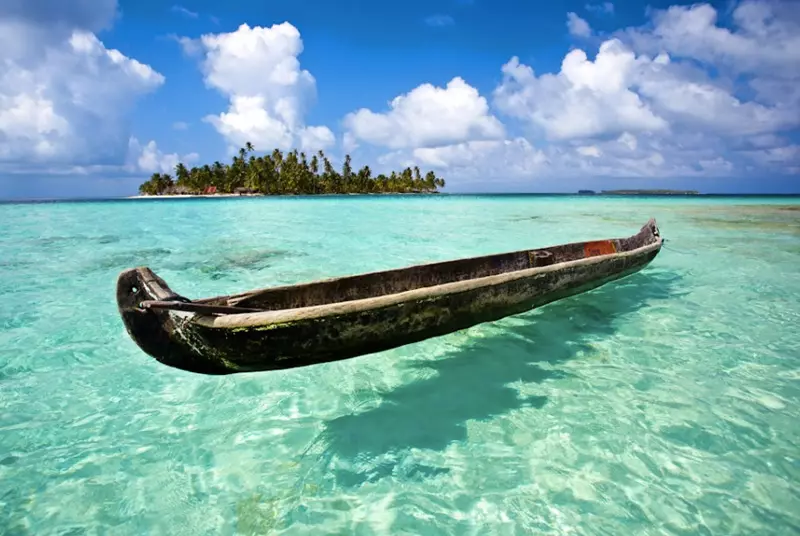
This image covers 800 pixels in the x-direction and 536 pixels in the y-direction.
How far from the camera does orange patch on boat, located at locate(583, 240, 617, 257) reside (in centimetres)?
852

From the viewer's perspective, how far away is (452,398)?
13.3 ft

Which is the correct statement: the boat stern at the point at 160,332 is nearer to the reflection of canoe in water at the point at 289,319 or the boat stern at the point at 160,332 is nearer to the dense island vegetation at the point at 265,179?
the reflection of canoe in water at the point at 289,319

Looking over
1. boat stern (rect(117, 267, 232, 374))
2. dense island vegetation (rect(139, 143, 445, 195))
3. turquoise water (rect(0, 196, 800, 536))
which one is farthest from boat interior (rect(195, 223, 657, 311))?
dense island vegetation (rect(139, 143, 445, 195))

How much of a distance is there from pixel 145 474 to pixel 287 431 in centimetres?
104

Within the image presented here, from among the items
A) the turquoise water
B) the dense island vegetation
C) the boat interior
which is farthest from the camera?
the dense island vegetation

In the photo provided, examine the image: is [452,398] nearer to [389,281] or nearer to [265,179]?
[389,281]

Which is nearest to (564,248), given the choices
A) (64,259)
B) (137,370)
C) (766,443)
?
(766,443)

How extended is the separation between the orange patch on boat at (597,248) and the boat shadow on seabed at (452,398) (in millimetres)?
2085

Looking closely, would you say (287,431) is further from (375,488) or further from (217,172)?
(217,172)

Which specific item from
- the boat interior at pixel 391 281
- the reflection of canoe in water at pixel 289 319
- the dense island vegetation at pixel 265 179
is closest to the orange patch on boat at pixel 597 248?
the boat interior at pixel 391 281

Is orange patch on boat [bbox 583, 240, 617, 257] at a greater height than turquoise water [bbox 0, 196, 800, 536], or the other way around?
orange patch on boat [bbox 583, 240, 617, 257]

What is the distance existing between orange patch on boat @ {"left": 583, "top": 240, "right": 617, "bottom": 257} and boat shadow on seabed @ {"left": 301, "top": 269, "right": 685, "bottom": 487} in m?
2.09

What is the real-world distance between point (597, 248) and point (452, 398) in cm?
607

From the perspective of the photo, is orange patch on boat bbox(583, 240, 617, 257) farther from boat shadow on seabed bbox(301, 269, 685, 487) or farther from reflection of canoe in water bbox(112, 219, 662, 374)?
reflection of canoe in water bbox(112, 219, 662, 374)
